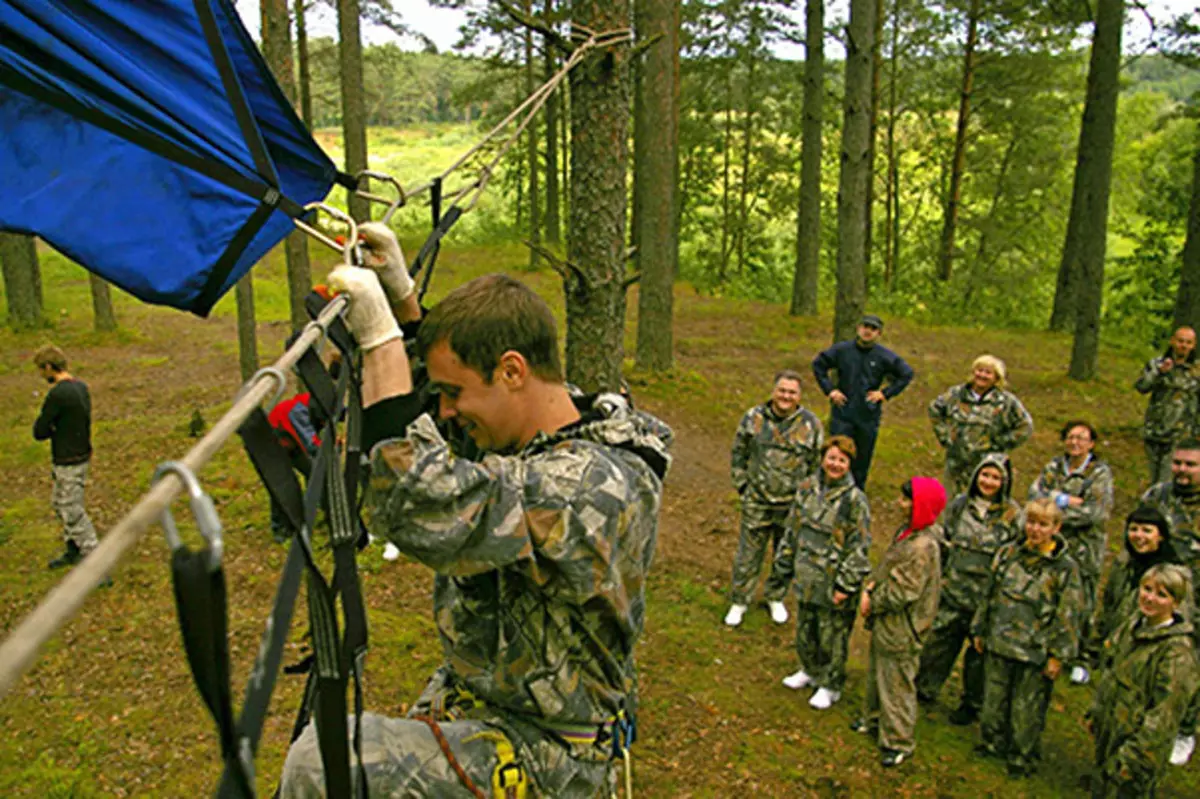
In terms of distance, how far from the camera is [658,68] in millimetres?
14094

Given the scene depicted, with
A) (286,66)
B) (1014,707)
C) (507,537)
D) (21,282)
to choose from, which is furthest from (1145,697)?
(21,282)

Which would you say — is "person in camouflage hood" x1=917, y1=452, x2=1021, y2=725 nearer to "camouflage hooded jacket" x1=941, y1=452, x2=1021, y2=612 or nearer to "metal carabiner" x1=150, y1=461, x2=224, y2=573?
"camouflage hooded jacket" x1=941, y1=452, x2=1021, y2=612

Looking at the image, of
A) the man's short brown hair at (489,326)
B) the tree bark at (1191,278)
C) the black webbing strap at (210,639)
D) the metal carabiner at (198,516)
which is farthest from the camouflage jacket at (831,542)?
the tree bark at (1191,278)

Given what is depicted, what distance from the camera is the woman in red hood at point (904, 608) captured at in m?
6.23

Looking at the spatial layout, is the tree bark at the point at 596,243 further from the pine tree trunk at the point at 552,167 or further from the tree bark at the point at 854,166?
the pine tree trunk at the point at 552,167

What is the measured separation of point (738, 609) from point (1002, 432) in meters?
3.05

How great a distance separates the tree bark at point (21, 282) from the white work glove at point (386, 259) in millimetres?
19230

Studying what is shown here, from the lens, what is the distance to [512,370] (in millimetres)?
2393

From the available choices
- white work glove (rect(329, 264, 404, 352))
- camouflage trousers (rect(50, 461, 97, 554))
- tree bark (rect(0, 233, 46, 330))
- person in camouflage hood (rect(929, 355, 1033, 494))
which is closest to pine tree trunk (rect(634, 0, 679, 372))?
person in camouflage hood (rect(929, 355, 1033, 494))

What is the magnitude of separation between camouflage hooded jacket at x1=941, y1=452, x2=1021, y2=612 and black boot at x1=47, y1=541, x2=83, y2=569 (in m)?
7.85

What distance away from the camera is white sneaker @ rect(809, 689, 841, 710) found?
7059 mm

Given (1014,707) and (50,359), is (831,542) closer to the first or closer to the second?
(1014,707)

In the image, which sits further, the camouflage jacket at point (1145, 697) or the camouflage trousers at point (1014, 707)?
the camouflage trousers at point (1014, 707)

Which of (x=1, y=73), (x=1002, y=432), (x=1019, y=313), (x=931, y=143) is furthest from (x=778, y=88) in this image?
(x=1, y=73)
